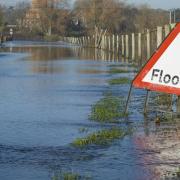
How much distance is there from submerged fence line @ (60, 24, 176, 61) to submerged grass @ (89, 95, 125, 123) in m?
2.39

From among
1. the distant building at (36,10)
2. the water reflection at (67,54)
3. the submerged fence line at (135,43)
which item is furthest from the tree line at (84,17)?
the water reflection at (67,54)

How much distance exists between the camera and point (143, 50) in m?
38.3

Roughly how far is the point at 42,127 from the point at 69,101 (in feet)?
14.5

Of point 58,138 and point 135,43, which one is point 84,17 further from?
point 58,138

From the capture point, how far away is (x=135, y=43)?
43531 mm

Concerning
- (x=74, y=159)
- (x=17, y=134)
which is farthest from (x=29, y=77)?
(x=74, y=159)

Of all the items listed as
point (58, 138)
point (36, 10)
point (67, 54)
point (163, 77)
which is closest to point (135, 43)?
point (67, 54)

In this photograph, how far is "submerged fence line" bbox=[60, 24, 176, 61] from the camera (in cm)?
2384

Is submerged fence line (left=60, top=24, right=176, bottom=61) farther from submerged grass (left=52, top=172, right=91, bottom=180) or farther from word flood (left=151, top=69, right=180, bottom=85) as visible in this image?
submerged grass (left=52, top=172, right=91, bottom=180)

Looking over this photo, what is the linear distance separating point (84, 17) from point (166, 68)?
118781 mm

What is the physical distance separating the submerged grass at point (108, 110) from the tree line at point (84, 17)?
6746 cm

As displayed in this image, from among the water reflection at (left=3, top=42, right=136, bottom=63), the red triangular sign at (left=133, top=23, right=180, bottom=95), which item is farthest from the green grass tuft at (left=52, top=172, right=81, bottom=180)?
the water reflection at (left=3, top=42, right=136, bottom=63)

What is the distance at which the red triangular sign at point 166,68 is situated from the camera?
1196 centimetres

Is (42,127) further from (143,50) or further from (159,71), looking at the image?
(143,50)
